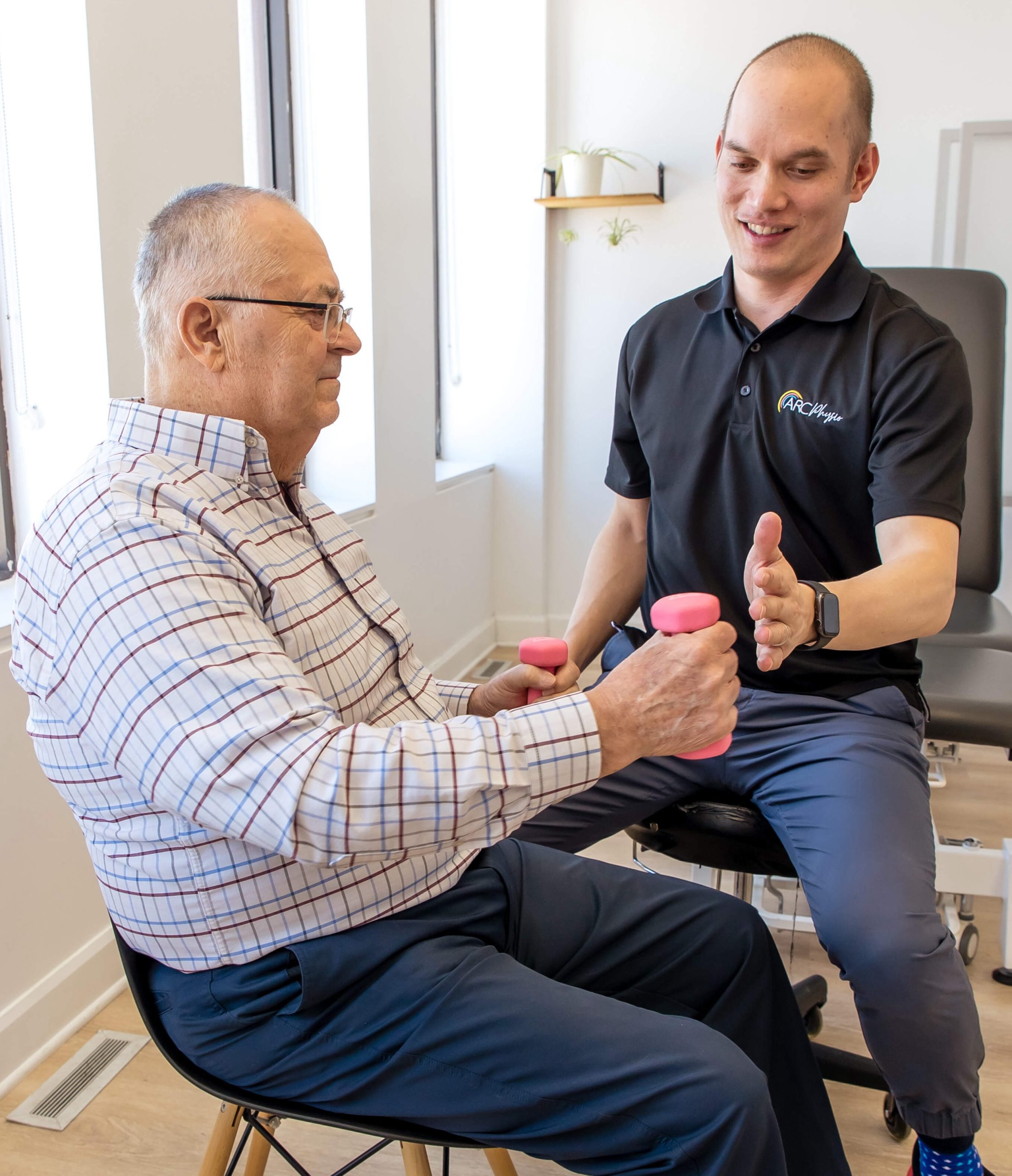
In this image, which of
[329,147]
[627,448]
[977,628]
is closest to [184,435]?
[627,448]

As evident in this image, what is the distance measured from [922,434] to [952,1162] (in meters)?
0.85

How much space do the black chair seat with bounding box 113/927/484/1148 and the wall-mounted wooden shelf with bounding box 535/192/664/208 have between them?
3.14m

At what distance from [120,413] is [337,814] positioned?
48 cm

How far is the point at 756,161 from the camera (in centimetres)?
143

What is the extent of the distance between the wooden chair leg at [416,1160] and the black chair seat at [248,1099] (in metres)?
0.08

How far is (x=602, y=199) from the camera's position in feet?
11.7

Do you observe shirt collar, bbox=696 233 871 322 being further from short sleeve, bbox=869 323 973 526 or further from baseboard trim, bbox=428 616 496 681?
baseboard trim, bbox=428 616 496 681

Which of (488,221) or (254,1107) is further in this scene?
(488,221)

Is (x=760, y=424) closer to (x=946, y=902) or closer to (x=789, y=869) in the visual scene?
(x=789, y=869)

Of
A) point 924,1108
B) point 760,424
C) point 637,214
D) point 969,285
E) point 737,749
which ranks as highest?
point 637,214

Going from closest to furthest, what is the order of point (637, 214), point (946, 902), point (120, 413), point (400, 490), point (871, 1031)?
point (120, 413)
point (871, 1031)
point (946, 902)
point (400, 490)
point (637, 214)

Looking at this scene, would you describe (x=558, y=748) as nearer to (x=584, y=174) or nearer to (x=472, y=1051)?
(x=472, y=1051)

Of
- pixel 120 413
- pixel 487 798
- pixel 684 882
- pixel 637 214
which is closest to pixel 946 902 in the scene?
pixel 684 882

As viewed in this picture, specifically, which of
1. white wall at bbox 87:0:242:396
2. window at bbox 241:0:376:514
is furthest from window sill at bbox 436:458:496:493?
white wall at bbox 87:0:242:396
